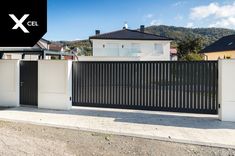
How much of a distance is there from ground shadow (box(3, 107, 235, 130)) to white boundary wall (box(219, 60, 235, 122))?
333 millimetres

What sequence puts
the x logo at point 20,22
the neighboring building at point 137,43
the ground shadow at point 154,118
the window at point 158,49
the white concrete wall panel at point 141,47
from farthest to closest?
the window at point 158,49 < the neighboring building at point 137,43 < the white concrete wall panel at point 141,47 < the x logo at point 20,22 < the ground shadow at point 154,118

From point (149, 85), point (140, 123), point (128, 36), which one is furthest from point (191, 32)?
point (140, 123)

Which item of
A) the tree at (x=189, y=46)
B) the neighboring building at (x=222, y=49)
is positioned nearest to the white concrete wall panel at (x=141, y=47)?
the neighboring building at (x=222, y=49)

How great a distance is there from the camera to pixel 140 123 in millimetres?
8367

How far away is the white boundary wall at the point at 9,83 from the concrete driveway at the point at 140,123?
2.68ft

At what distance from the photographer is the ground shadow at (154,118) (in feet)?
27.0

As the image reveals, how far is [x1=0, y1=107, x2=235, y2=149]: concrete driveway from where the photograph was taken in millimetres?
6961

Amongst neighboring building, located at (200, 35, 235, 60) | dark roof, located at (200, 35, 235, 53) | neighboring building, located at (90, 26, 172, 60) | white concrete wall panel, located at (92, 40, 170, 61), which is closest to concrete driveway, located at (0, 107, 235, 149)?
white concrete wall panel, located at (92, 40, 170, 61)

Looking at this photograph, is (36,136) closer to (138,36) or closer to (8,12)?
(8,12)

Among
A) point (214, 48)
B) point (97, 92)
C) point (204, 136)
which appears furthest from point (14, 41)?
point (214, 48)

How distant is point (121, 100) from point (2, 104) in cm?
521

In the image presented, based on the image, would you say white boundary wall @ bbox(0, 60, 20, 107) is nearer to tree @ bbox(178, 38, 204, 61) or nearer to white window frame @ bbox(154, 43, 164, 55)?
white window frame @ bbox(154, 43, 164, 55)

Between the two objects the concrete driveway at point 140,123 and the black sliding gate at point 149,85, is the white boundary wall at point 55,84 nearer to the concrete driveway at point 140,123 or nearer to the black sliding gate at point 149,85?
the black sliding gate at point 149,85

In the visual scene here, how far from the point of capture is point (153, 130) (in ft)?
24.7
